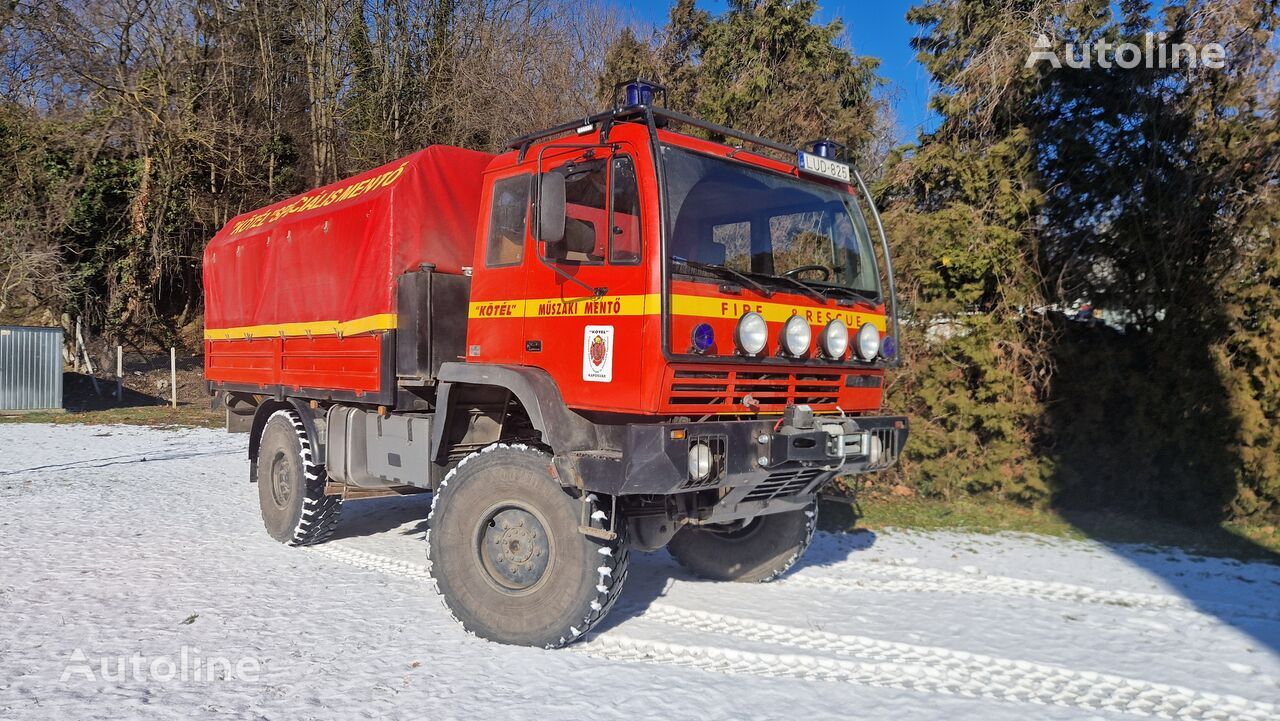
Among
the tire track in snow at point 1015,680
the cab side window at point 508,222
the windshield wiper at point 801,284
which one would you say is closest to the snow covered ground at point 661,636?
the tire track in snow at point 1015,680

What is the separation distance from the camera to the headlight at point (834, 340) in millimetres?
4926

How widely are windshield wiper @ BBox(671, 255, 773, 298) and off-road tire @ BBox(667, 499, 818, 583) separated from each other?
2025 mm

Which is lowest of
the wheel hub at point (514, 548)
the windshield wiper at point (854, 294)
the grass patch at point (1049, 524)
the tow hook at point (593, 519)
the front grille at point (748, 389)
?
the grass patch at point (1049, 524)

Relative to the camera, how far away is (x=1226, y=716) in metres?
3.96

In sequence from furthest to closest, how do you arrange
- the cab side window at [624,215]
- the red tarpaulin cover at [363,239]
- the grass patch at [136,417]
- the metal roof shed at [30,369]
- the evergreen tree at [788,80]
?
the metal roof shed at [30,369] → the grass patch at [136,417] → the evergreen tree at [788,80] → the red tarpaulin cover at [363,239] → the cab side window at [624,215]

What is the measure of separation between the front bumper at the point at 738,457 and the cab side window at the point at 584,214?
1.00 metres

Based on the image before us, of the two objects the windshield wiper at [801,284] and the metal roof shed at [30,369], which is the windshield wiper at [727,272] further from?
the metal roof shed at [30,369]

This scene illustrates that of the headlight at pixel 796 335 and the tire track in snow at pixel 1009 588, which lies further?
the tire track in snow at pixel 1009 588

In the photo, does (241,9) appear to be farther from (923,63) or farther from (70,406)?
(923,63)

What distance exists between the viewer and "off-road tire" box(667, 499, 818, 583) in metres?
6.14

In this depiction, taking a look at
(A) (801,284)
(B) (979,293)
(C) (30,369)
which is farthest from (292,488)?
(C) (30,369)

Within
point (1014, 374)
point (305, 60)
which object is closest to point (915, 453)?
point (1014, 374)

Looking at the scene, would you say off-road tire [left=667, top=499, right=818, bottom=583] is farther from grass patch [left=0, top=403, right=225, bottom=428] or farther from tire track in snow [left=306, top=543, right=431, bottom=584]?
grass patch [left=0, top=403, right=225, bottom=428]

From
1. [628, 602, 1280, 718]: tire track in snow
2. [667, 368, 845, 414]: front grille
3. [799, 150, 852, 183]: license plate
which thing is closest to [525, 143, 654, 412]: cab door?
[667, 368, 845, 414]: front grille
